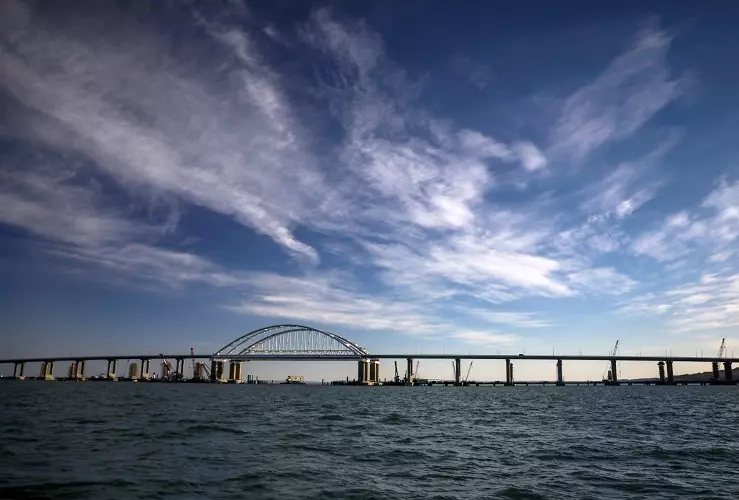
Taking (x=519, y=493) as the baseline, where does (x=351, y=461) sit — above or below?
below

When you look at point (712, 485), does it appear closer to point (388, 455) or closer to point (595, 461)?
point (595, 461)

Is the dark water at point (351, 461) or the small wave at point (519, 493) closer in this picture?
the small wave at point (519, 493)

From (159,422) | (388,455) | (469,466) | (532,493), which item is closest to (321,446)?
(388,455)

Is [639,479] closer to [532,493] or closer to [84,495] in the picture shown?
[532,493]

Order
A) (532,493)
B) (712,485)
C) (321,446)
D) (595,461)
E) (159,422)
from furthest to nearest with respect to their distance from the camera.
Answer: (159,422) → (321,446) → (595,461) → (712,485) → (532,493)

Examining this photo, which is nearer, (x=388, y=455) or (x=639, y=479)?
(x=639, y=479)

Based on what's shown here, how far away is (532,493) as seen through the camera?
20641 mm

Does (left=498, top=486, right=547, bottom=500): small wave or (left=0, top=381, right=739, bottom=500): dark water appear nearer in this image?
(left=498, top=486, right=547, bottom=500): small wave

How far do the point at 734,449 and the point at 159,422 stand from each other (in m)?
45.7

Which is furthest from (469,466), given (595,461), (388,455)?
(595,461)

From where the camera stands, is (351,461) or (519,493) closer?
(519,493)

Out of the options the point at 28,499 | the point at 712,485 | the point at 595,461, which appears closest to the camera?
the point at 28,499

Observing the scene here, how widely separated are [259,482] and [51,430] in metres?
23.8

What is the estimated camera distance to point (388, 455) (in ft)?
96.0
